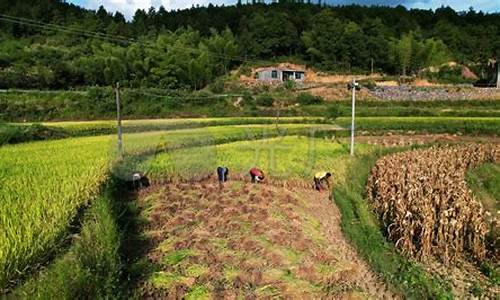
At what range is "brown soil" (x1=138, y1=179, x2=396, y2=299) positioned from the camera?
6969 mm

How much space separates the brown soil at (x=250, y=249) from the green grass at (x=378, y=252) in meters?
0.20

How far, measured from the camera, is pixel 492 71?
160 feet

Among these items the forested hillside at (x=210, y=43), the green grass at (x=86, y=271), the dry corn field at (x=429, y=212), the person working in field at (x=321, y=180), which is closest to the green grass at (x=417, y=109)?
the forested hillside at (x=210, y=43)

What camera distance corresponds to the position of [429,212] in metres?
9.13

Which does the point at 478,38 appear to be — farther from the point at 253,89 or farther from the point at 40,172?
the point at 40,172

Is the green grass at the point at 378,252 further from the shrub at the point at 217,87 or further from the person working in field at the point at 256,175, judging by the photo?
the shrub at the point at 217,87

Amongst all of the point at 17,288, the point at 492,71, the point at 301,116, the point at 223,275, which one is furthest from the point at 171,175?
the point at 492,71

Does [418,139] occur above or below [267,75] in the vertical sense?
below

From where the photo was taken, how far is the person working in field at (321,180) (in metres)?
12.6

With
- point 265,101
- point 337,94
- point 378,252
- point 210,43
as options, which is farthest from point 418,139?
point 210,43

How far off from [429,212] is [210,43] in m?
50.6

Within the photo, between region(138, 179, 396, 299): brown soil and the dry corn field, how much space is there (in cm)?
113

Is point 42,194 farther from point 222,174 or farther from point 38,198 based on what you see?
point 222,174

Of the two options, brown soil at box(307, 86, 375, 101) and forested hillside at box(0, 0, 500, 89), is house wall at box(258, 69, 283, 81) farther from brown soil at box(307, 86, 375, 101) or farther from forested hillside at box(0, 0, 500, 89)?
brown soil at box(307, 86, 375, 101)
